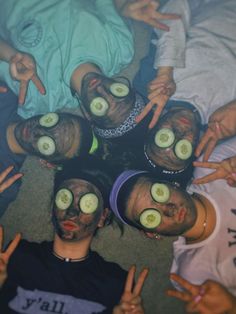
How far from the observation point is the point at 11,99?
235cm

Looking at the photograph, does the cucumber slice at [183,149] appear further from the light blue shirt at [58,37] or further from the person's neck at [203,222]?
the light blue shirt at [58,37]

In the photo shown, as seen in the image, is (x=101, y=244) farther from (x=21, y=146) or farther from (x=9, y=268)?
(x=21, y=146)

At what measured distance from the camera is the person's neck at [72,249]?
6.74 feet

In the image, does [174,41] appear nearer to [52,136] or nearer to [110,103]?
[110,103]

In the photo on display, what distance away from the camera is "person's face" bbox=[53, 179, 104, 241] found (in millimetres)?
1920

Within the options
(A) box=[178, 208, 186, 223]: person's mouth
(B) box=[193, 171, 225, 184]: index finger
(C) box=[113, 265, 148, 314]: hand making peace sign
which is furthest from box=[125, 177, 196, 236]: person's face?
(C) box=[113, 265, 148, 314]: hand making peace sign

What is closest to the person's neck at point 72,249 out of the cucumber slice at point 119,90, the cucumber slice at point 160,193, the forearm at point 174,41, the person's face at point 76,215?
the person's face at point 76,215

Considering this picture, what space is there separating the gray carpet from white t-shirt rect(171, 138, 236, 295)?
0.41 meters

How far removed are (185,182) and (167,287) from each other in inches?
31.5

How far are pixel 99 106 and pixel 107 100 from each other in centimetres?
6

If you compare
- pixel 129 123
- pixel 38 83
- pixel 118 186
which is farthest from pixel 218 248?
pixel 38 83

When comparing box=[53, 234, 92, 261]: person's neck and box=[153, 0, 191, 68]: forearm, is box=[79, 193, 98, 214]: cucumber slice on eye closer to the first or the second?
box=[53, 234, 92, 261]: person's neck

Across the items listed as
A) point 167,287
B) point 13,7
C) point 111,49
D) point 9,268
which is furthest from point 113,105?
point 167,287

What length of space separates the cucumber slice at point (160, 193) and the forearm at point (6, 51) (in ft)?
3.99
